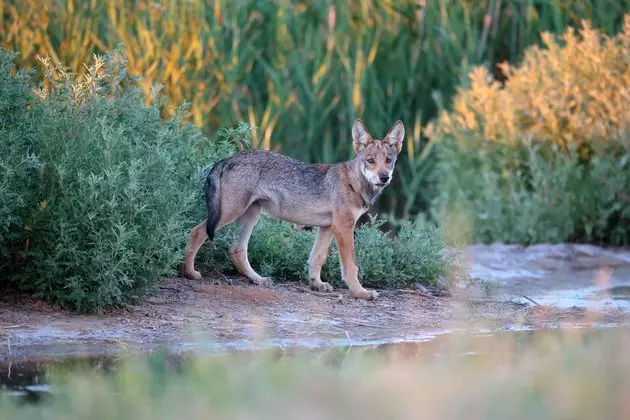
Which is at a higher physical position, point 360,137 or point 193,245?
point 360,137

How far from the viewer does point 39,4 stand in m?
13.9

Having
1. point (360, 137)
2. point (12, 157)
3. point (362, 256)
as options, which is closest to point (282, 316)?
point (362, 256)

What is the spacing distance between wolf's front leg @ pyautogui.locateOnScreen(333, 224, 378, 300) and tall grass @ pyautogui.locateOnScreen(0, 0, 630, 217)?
17.8 ft

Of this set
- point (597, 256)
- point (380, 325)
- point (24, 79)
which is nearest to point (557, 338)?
point (380, 325)

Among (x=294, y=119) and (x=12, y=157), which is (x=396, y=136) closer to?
(x=12, y=157)

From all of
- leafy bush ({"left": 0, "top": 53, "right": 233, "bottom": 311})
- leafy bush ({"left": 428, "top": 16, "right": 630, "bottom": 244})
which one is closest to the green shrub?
leafy bush ({"left": 0, "top": 53, "right": 233, "bottom": 311})

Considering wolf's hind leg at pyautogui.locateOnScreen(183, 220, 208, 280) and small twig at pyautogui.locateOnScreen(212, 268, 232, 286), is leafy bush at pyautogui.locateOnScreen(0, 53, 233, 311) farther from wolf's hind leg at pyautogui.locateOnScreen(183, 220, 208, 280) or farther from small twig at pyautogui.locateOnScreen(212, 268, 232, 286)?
small twig at pyautogui.locateOnScreen(212, 268, 232, 286)

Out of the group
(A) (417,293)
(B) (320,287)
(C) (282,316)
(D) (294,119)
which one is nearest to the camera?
(C) (282,316)

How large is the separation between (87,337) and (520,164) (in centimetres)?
709

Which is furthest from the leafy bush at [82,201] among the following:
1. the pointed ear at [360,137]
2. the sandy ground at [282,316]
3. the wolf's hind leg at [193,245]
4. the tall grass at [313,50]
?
the tall grass at [313,50]

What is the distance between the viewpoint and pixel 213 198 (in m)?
8.54

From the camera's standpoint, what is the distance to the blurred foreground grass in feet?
14.6

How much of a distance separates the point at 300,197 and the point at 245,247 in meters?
0.57

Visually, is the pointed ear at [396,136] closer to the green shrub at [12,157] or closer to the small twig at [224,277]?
the small twig at [224,277]
